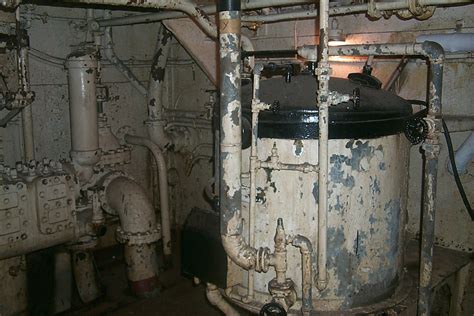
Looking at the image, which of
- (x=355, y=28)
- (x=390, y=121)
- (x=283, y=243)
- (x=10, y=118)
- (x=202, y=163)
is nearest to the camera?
(x=283, y=243)

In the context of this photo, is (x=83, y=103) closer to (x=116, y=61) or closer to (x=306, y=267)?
(x=116, y=61)

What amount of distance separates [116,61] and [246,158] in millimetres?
3455

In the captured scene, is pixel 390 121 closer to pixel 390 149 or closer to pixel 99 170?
pixel 390 149

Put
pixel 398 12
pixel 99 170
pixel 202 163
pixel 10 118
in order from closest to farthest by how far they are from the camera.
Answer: pixel 398 12 → pixel 10 118 → pixel 99 170 → pixel 202 163

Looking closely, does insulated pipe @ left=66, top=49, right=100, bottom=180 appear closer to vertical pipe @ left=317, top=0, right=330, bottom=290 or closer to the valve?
the valve

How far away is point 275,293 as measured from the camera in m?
2.57

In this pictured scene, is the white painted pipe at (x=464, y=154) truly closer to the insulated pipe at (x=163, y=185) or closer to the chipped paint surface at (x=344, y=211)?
the chipped paint surface at (x=344, y=211)

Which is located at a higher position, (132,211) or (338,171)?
(338,171)

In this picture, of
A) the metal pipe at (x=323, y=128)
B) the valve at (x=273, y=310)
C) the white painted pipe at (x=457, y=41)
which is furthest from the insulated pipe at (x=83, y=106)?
the white painted pipe at (x=457, y=41)

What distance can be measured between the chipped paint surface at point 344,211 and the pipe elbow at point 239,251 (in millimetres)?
210

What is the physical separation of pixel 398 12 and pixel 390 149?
127 centimetres

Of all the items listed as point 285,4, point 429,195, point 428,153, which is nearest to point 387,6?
point 285,4

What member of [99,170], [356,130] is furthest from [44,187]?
[356,130]

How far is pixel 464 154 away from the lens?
11.0ft
